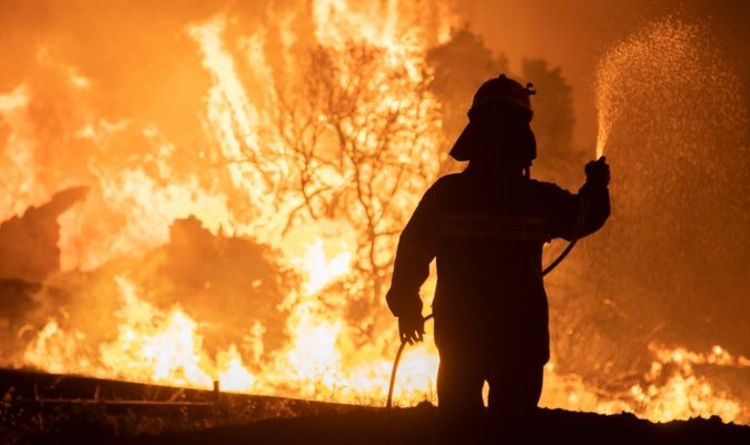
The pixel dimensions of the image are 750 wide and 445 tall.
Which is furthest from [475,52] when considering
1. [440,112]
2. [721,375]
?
[721,375]

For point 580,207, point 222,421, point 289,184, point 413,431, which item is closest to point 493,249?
point 580,207

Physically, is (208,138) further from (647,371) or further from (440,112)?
(647,371)

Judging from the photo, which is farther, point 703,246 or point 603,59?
point 703,246

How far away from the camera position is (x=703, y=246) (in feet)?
54.5

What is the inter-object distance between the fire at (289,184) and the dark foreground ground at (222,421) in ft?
9.08

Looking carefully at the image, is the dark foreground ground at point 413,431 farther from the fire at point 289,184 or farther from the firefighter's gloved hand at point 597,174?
the fire at point 289,184

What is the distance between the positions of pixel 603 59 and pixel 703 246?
15.7 ft

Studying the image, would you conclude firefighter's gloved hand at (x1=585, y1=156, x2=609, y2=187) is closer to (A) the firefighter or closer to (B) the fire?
(A) the firefighter

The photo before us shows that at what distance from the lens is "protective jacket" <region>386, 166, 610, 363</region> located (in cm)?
387

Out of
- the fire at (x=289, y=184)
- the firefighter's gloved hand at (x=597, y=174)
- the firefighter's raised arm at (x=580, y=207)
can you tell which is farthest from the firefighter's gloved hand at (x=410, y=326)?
the fire at (x=289, y=184)

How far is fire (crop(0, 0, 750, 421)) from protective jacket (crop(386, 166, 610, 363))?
8050mm

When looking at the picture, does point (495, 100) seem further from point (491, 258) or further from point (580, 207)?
point (491, 258)

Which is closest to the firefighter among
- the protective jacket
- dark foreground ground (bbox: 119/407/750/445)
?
the protective jacket

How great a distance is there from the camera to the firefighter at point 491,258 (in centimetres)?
387
